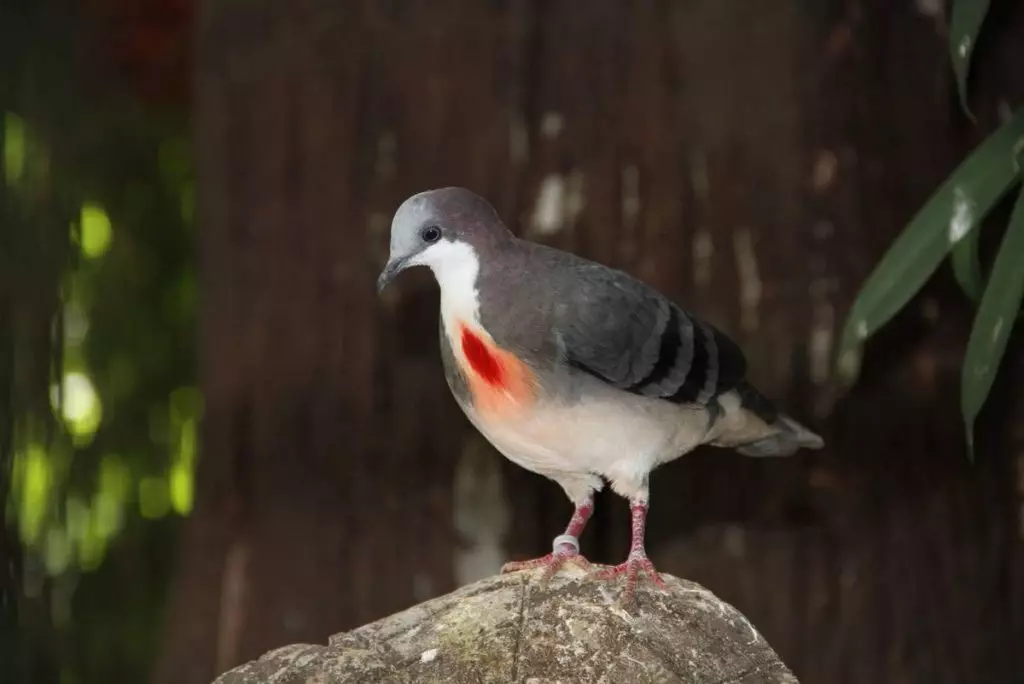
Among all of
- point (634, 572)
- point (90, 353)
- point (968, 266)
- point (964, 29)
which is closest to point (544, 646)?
point (634, 572)

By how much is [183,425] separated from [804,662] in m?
1.03

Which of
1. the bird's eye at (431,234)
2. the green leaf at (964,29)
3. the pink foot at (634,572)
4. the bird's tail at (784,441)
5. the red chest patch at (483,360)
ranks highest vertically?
the green leaf at (964,29)

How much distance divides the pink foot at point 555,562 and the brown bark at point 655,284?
304 mm

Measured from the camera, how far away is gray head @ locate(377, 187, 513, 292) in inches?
41.0

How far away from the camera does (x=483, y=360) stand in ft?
3.51

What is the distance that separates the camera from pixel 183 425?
6.15 feet

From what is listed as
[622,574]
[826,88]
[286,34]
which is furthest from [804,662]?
[286,34]

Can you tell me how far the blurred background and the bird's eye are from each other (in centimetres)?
37

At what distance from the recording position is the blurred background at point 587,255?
1416 mm

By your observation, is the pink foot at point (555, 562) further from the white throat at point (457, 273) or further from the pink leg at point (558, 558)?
the white throat at point (457, 273)

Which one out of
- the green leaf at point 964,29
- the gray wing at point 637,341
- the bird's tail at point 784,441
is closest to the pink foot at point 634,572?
the gray wing at point 637,341

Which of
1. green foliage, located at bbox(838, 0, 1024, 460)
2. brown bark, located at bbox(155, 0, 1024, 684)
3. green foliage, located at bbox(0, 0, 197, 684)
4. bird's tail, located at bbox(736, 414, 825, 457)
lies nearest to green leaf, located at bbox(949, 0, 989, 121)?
green foliage, located at bbox(838, 0, 1024, 460)

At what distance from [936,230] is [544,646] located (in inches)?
25.4

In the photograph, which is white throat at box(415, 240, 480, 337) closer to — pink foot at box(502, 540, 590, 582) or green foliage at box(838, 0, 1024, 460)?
pink foot at box(502, 540, 590, 582)
